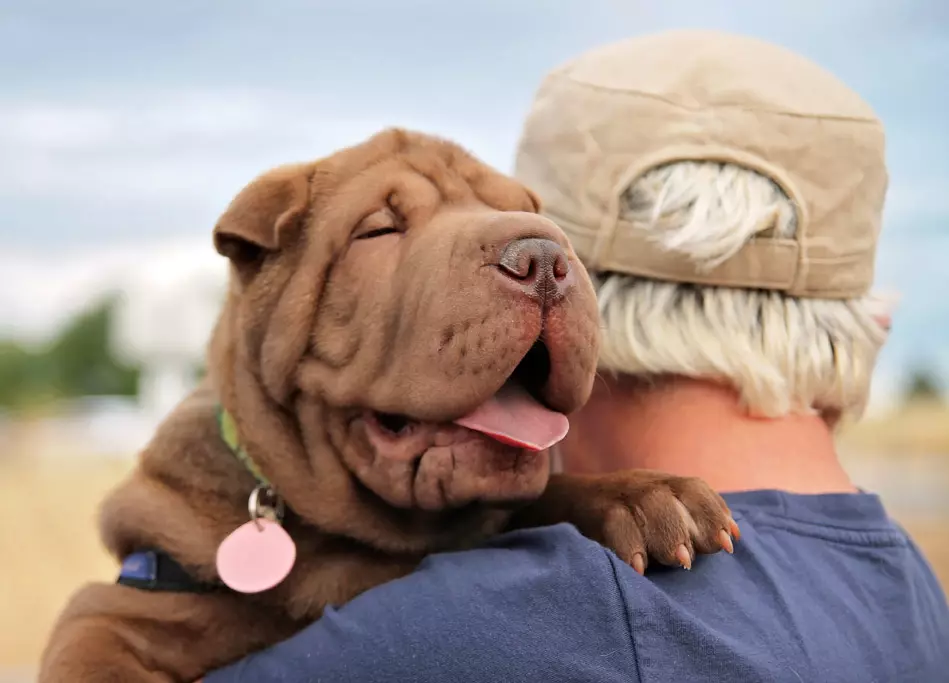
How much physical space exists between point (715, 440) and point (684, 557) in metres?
0.48

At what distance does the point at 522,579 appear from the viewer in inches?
72.4

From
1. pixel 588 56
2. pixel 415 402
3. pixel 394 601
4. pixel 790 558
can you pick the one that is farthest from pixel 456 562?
pixel 588 56

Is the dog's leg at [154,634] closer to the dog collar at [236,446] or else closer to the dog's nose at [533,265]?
the dog collar at [236,446]

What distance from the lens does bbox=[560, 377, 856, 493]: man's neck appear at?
90.6 inches

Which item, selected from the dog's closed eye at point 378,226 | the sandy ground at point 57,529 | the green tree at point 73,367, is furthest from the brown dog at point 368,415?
the green tree at point 73,367

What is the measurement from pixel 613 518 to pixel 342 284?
743 mm

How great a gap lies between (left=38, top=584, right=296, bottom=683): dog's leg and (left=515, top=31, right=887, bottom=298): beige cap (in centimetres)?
112

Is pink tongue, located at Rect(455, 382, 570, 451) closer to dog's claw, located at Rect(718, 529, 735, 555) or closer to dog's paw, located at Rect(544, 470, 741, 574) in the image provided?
dog's paw, located at Rect(544, 470, 741, 574)

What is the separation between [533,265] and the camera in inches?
77.9

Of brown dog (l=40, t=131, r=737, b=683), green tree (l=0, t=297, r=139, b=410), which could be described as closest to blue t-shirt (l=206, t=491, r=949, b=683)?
brown dog (l=40, t=131, r=737, b=683)

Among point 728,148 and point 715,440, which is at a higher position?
point 728,148

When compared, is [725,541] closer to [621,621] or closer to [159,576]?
[621,621]

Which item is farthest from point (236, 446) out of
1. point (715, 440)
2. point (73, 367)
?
point (73, 367)

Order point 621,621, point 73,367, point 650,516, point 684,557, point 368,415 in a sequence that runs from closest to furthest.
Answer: point 621,621 → point 684,557 → point 650,516 → point 368,415 → point 73,367
